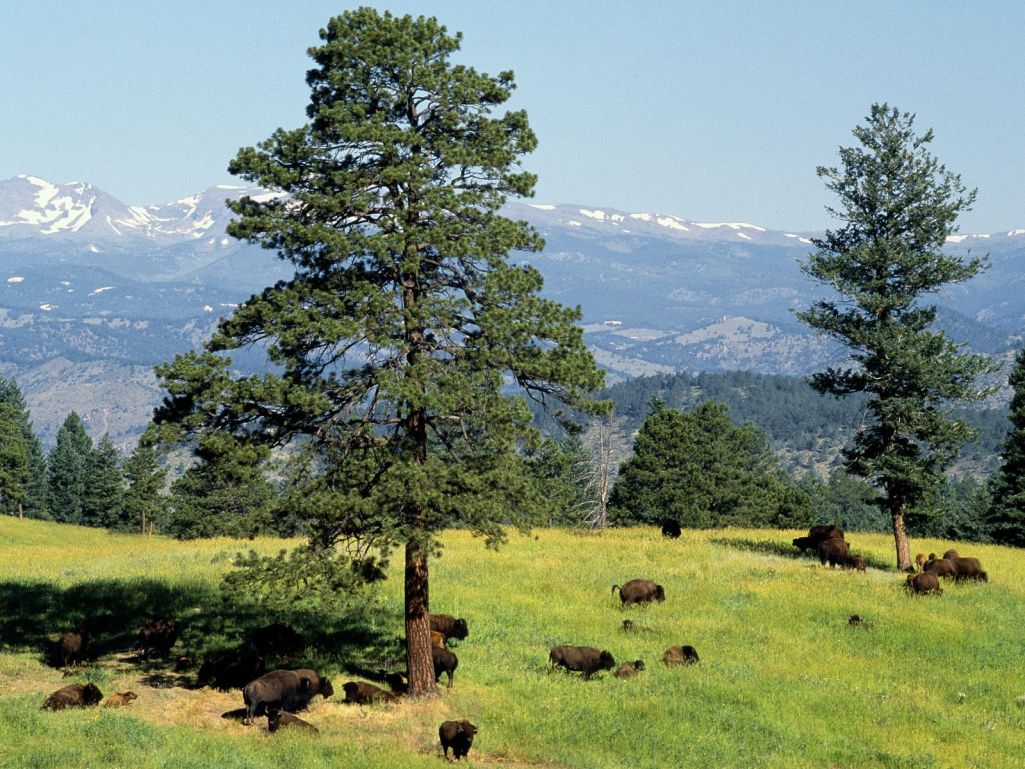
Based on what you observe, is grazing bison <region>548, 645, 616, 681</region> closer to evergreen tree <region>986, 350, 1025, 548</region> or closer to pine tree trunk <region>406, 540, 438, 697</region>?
pine tree trunk <region>406, 540, 438, 697</region>

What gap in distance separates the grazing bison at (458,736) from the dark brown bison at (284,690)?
399cm

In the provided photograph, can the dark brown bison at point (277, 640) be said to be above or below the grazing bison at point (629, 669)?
above

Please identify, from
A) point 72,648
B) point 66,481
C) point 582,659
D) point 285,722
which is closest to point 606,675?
point 582,659

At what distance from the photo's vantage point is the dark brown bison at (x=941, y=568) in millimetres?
37531

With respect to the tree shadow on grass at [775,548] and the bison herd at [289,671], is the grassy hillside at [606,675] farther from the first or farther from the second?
the tree shadow on grass at [775,548]

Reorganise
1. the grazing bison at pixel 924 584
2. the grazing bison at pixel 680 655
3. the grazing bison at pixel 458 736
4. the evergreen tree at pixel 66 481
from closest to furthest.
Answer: the grazing bison at pixel 458 736 < the grazing bison at pixel 680 655 < the grazing bison at pixel 924 584 < the evergreen tree at pixel 66 481

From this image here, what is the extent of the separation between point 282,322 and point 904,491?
27.5 meters

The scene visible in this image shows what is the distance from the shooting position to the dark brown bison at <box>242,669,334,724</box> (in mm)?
20641

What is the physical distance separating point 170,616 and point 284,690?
8.69 m

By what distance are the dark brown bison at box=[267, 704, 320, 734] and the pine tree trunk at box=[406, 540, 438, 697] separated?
2.82 metres

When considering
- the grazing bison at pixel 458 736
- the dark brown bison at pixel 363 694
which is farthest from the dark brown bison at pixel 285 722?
the grazing bison at pixel 458 736

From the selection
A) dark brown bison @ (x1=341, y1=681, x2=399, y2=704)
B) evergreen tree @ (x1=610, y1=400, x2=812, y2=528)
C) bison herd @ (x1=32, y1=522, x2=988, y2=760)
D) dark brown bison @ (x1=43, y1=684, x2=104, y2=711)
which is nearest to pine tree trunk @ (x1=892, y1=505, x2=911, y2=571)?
bison herd @ (x1=32, y1=522, x2=988, y2=760)

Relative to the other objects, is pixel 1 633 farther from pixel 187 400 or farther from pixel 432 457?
pixel 432 457

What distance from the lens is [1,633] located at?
26.5m
